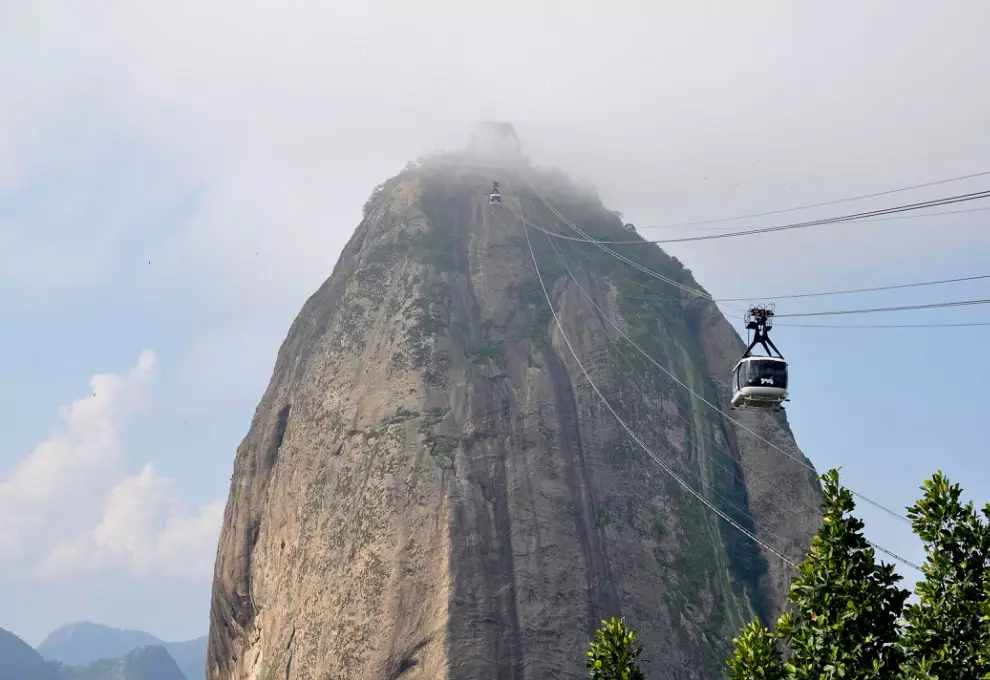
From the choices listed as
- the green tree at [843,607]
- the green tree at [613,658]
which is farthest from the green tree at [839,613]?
the green tree at [613,658]

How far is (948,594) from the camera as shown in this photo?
2625 cm

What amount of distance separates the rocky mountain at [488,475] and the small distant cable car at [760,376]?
24.4m

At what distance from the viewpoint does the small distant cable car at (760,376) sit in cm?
3800

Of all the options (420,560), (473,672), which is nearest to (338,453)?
(420,560)

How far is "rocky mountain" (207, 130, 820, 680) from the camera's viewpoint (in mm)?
59094

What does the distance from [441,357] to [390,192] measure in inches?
856

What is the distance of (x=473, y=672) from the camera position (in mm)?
55062

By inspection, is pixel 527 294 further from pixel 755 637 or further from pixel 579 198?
pixel 755 637

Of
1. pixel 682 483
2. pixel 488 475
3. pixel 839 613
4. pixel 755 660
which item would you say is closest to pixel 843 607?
pixel 839 613

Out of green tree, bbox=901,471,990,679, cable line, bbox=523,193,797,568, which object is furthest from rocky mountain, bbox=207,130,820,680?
green tree, bbox=901,471,990,679

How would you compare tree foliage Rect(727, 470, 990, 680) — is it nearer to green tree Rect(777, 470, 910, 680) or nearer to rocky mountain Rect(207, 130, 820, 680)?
green tree Rect(777, 470, 910, 680)

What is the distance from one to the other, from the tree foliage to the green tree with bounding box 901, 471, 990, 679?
0.02m

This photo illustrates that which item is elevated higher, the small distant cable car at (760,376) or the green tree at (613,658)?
the small distant cable car at (760,376)

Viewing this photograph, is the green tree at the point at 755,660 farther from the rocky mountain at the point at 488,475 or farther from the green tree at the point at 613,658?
the rocky mountain at the point at 488,475
